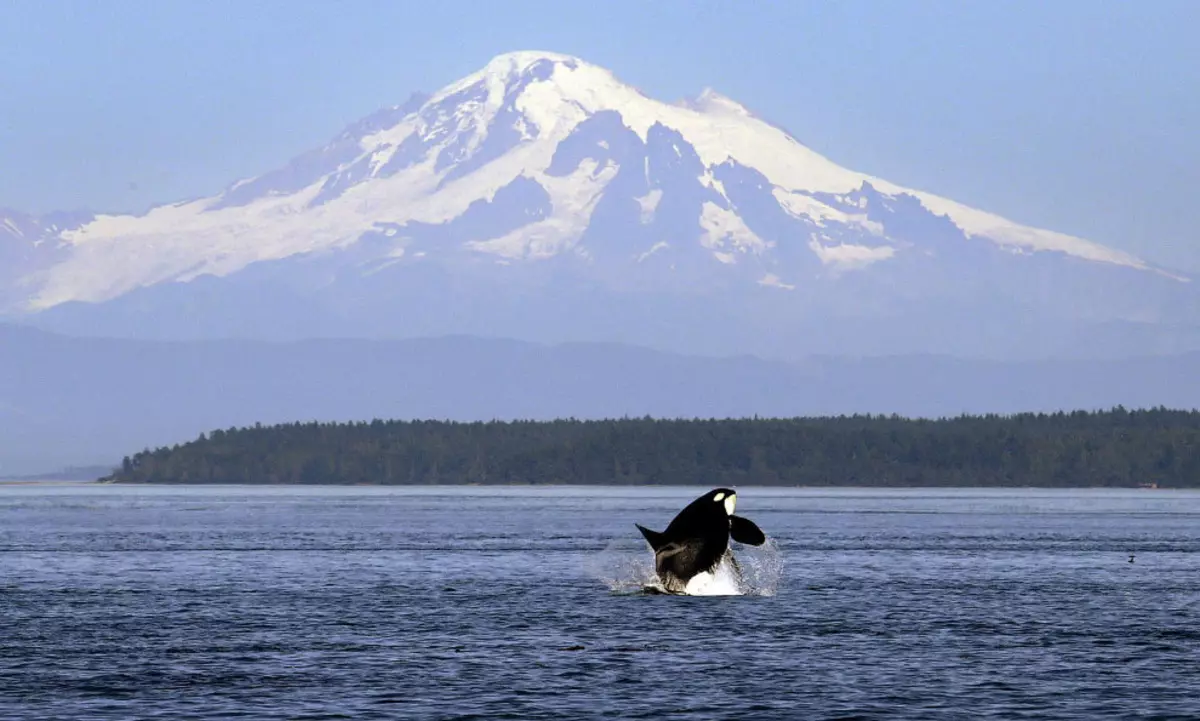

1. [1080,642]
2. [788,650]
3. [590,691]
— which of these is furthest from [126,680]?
[1080,642]

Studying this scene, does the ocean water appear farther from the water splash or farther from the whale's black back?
the whale's black back

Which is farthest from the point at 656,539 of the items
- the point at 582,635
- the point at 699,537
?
the point at 582,635

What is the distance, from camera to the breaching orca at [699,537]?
6462 cm

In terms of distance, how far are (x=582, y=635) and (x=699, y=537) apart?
429 inches

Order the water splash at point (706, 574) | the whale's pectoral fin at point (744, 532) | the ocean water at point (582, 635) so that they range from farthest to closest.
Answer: the water splash at point (706, 574) → the whale's pectoral fin at point (744, 532) → the ocean water at point (582, 635)

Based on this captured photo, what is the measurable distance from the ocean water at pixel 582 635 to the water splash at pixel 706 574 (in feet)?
1.26

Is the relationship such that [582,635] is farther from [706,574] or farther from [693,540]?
[706,574]

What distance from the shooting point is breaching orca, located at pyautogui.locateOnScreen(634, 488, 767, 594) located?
64625mm

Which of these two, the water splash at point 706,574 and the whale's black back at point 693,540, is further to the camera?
the water splash at point 706,574

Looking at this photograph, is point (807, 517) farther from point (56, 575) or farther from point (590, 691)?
point (590, 691)

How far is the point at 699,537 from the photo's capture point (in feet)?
221

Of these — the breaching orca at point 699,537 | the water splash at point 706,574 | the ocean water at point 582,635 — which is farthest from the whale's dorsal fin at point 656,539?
the water splash at point 706,574

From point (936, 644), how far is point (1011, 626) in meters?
6.05

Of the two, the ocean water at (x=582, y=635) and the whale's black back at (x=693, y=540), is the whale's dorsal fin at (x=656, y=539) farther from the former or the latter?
the ocean water at (x=582, y=635)
